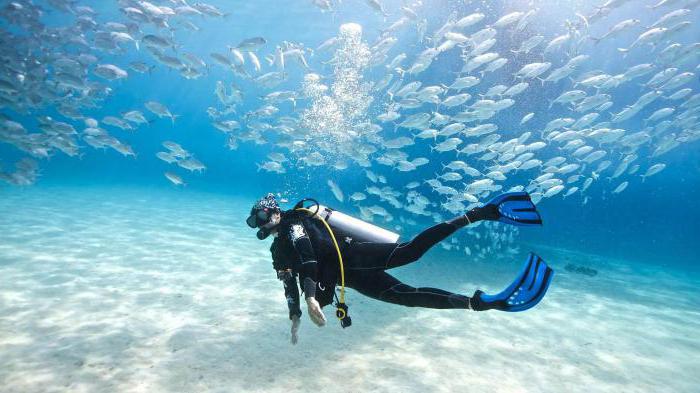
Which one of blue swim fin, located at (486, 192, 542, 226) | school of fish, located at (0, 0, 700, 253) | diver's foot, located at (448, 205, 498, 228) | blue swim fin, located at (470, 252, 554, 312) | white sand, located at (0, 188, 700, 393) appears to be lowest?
white sand, located at (0, 188, 700, 393)

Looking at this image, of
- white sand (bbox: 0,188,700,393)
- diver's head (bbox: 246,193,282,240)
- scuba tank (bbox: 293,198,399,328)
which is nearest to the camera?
diver's head (bbox: 246,193,282,240)

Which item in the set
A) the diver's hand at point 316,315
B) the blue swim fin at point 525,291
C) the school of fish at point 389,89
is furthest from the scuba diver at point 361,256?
the school of fish at point 389,89

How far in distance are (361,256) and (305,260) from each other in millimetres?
747

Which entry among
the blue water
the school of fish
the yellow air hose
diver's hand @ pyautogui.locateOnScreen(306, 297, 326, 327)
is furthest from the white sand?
the school of fish

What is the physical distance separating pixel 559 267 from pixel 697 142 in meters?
26.2

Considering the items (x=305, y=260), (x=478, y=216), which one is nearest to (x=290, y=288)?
(x=305, y=260)

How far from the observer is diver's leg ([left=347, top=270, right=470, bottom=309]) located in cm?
366

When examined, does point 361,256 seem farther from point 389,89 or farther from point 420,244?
point 389,89

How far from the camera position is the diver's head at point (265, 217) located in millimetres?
3575

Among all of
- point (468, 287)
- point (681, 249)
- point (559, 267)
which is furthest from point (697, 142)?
point (468, 287)

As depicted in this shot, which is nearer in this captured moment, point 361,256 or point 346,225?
point 361,256

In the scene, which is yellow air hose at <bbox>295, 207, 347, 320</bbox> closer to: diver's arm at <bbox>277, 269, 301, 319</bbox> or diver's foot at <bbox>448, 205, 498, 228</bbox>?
diver's arm at <bbox>277, 269, 301, 319</bbox>

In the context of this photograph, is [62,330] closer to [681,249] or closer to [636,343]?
[636,343]

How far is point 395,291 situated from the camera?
3791 mm
